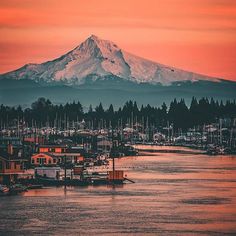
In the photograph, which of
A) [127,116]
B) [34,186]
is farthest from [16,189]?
[127,116]

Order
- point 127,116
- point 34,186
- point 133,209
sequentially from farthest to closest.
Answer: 1. point 127,116
2. point 34,186
3. point 133,209

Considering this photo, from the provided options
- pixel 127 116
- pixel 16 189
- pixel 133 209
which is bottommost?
pixel 133 209

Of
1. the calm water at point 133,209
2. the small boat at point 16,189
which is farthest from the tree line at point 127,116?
the small boat at point 16,189

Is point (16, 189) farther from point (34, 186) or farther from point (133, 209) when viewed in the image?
point (133, 209)

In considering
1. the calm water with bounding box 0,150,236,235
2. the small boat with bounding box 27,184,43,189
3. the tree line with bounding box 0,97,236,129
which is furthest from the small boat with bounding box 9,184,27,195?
the tree line with bounding box 0,97,236,129

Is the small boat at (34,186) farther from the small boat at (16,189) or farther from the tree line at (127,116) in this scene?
the tree line at (127,116)

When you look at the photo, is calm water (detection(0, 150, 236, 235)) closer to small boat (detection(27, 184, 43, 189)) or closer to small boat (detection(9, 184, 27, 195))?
small boat (detection(9, 184, 27, 195))

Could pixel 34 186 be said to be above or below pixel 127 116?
below

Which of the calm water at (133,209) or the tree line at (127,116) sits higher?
the tree line at (127,116)
